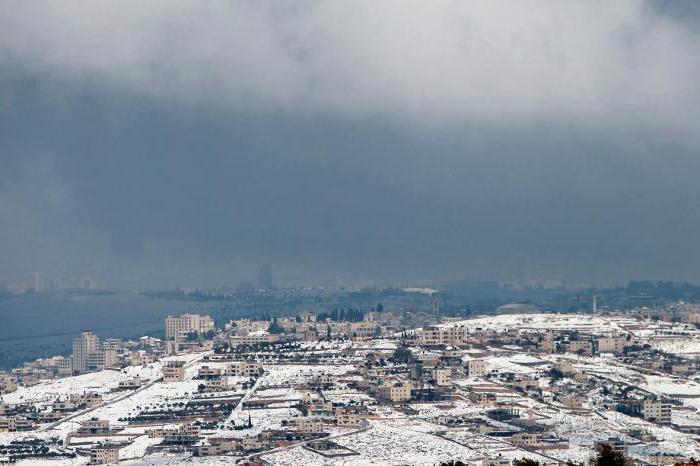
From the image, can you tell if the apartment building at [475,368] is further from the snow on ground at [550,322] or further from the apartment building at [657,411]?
the snow on ground at [550,322]

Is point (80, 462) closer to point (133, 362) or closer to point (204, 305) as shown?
point (133, 362)

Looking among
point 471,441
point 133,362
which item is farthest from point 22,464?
point 133,362

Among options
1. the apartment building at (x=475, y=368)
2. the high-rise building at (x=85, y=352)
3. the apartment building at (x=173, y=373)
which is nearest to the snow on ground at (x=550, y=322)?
the apartment building at (x=475, y=368)

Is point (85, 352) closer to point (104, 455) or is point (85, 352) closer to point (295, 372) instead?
point (295, 372)

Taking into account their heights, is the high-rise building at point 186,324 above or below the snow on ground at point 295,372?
above

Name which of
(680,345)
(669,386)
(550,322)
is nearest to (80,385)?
(669,386)

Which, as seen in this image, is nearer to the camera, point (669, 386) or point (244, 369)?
point (669, 386)

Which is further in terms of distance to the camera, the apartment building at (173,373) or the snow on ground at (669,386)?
the apartment building at (173,373)
